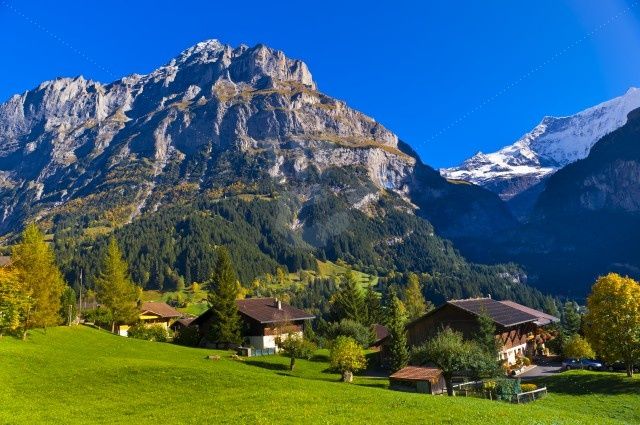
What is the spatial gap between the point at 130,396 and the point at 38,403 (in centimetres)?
536

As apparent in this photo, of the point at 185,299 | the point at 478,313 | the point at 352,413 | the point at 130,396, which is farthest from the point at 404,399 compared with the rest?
the point at 185,299

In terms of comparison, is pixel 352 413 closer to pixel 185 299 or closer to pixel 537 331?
pixel 537 331

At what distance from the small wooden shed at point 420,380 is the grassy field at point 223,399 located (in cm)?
1006

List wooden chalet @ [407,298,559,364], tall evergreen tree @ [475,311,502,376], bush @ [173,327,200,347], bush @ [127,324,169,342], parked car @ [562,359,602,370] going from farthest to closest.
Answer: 1. bush @ [127,324,169,342]
2. bush @ [173,327,200,347]
3. wooden chalet @ [407,298,559,364]
4. parked car @ [562,359,602,370]
5. tall evergreen tree @ [475,311,502,376]

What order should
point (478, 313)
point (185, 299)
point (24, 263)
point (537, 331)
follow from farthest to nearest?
point (185, 299) → point (537, 331) → point (478, 313) → point (24, 263)

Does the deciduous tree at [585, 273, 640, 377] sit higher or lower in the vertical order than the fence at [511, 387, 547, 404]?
higher

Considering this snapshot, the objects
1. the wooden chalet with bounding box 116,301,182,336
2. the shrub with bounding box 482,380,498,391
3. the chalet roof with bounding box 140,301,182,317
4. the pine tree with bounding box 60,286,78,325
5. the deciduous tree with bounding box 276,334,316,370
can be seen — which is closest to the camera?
the shrub with bounding box 482,380,498,391

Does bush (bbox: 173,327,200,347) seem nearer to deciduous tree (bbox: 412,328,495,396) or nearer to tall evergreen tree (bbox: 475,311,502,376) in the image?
deciduous tree (bbox: 412,328,495,396)

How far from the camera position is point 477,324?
7056cm

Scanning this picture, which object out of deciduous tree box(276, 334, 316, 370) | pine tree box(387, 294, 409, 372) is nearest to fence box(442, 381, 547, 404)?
pine tree box(387, 294, 409, 372)

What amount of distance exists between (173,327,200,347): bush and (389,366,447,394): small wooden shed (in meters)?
41.6

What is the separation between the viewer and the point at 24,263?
64.1 metres

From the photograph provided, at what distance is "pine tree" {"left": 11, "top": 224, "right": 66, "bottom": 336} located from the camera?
2448 inches

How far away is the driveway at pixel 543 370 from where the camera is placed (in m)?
61.5
